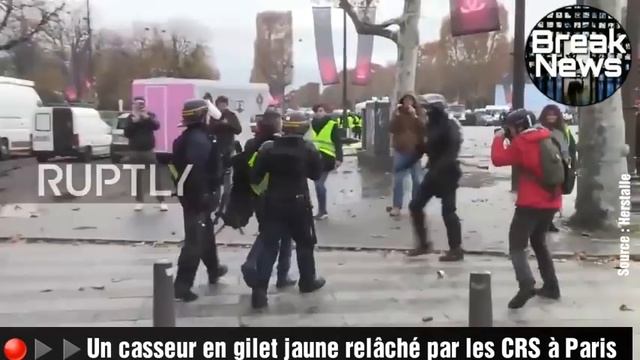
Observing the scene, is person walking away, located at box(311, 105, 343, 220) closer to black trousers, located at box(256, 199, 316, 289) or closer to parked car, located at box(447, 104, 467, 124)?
parked car, located at box(447, 104, 467, 124)

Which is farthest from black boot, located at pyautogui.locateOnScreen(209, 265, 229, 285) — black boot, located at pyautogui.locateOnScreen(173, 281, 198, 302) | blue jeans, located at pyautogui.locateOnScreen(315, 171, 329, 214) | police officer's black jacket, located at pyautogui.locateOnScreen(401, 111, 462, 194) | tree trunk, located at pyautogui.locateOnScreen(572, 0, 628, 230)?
tree trunk, located at pyautogui.locateOnScreen(572, 0, 628, 230)

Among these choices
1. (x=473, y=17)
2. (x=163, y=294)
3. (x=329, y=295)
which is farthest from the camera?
(x=473, y=17)

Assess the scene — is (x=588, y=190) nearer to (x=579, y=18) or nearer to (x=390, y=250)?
(x=390, y=250)

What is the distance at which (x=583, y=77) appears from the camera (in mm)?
4191

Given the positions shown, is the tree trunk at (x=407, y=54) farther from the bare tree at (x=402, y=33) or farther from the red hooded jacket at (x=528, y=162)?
the red hooded jacket at (x=528, y=162)

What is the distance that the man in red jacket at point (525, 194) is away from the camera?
4750mm

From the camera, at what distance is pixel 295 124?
4.92 meters

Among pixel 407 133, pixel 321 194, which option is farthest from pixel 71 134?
pixel 407 133

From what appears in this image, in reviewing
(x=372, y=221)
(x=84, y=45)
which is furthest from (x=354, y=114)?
(x=84, y=45)

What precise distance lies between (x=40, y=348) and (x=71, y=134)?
8.81 metres

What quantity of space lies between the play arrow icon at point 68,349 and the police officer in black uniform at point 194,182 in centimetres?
150

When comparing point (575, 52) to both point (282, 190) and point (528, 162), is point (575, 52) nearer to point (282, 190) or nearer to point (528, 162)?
point (528, 162)

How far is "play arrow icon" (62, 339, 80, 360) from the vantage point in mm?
3570

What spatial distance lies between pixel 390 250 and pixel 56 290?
2.85m
